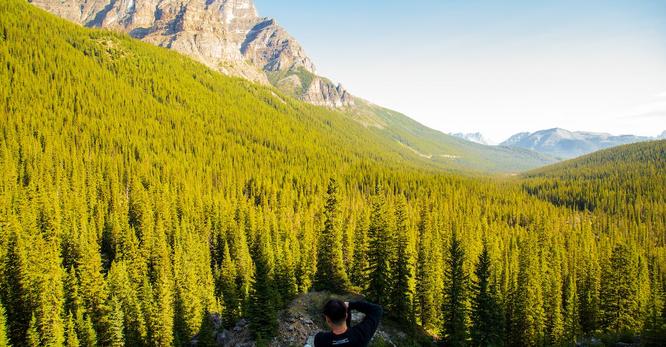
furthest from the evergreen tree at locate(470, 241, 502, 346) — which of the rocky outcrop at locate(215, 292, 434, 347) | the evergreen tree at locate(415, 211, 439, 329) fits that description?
the evergreen tree at locate(415, 211, 439, 329)

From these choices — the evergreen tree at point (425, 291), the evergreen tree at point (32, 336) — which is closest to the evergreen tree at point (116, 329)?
the evergreen tree at point (32, 336)

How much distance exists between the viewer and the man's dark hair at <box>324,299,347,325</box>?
502 centimetres

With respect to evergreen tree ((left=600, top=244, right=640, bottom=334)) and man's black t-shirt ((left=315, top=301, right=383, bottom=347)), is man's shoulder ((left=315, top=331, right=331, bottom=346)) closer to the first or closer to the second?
man's black t-shirt ((left=315, top=301, right=383, bottom=347))

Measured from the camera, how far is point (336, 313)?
505cm

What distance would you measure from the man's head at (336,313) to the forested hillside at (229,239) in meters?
27.3

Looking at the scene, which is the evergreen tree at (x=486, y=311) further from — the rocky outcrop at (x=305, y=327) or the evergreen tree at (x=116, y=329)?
the evergreen tree at (x=116, y=329)

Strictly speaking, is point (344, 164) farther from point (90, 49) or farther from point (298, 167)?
point (90, 49)

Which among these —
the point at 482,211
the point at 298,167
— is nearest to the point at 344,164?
the point at 298,167

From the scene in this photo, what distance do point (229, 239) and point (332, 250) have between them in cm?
3829

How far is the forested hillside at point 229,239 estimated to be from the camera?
44125mm

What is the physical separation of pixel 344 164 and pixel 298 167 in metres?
33.9

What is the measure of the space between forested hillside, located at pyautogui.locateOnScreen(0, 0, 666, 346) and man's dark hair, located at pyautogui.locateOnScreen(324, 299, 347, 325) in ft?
89.7

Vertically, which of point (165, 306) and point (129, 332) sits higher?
point (165, 306)

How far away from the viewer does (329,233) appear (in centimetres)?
4806
